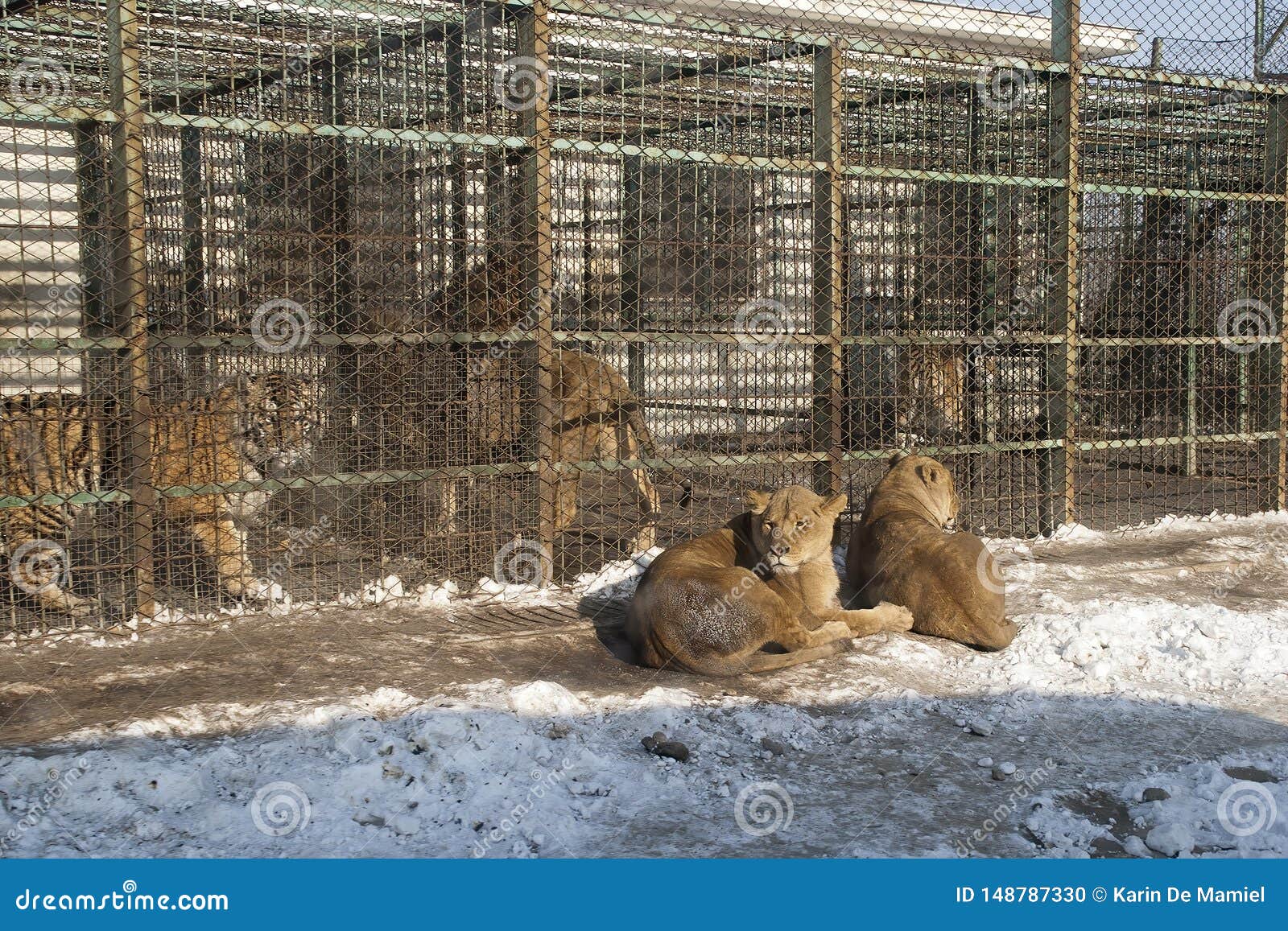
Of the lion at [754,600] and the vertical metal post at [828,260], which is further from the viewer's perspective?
the vertical metal post at [828,260]

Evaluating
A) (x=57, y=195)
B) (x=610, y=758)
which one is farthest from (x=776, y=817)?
(x=57, y=195)

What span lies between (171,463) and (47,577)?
0.87 metres

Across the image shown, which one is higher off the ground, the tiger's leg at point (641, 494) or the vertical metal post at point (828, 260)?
the vertical metal post at point (828, 260)

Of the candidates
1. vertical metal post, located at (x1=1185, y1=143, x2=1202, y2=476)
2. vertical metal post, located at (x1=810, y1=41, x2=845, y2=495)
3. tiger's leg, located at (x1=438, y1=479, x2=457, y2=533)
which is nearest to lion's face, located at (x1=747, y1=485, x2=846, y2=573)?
vertical metal post, located at (x1=810, y1=41, x2=845, y2=495)

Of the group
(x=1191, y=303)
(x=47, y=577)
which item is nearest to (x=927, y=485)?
(x=1191, y=303)

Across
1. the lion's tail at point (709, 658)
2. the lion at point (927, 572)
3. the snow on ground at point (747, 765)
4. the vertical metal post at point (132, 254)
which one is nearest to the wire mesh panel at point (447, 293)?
the vertical metal post at point (132, 254)

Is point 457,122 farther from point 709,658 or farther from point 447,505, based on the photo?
point 709,658

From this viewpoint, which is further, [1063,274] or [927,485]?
[1063,274]

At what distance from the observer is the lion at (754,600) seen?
→ 18.9ft

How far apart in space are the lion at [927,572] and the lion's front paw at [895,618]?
1.7 inches

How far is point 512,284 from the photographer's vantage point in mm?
7258

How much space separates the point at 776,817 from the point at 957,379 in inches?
237

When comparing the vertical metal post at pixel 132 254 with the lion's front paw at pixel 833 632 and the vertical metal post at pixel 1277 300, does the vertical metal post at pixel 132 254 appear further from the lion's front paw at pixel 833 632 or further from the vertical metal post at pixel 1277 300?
the vertical metal post at pixel 1277 300

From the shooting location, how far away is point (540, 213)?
23.3ft
